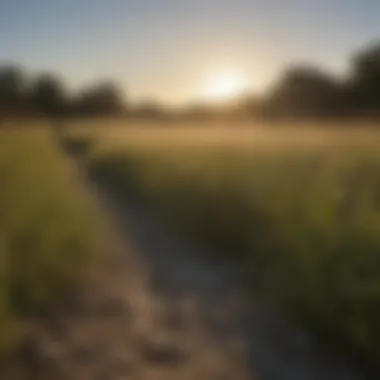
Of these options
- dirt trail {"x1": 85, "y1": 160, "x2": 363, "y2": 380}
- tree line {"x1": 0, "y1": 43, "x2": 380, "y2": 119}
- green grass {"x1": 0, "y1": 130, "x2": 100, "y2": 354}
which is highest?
tree line {"x1": 0, "y1": 43, "x2": 380, "y2": 119}

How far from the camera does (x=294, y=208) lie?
2.53m

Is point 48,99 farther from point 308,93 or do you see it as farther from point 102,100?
point 308,93

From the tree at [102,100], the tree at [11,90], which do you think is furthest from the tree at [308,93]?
the tree at [11,90]

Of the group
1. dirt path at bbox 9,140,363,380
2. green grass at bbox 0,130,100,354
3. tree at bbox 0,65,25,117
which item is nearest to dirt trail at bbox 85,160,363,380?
dirt path at bbox 9,140,363,380

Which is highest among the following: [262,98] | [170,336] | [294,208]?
[262,98]

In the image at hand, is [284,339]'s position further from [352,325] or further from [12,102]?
[12,102]

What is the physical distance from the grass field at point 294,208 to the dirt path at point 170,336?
0.11 meters

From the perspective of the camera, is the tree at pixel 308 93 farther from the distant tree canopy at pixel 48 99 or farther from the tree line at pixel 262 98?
the distant tree canopy at pixel 48 99

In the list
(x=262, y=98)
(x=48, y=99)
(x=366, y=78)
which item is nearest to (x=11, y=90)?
(x=48, y=99)

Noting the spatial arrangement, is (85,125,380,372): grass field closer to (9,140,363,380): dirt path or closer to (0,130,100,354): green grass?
(9,140,363,380): dirt path

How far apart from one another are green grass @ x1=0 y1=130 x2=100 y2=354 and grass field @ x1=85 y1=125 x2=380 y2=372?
0.23m

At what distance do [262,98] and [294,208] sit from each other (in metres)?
0.84

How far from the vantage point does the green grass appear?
186 cm

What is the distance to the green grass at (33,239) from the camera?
6.09 ft
